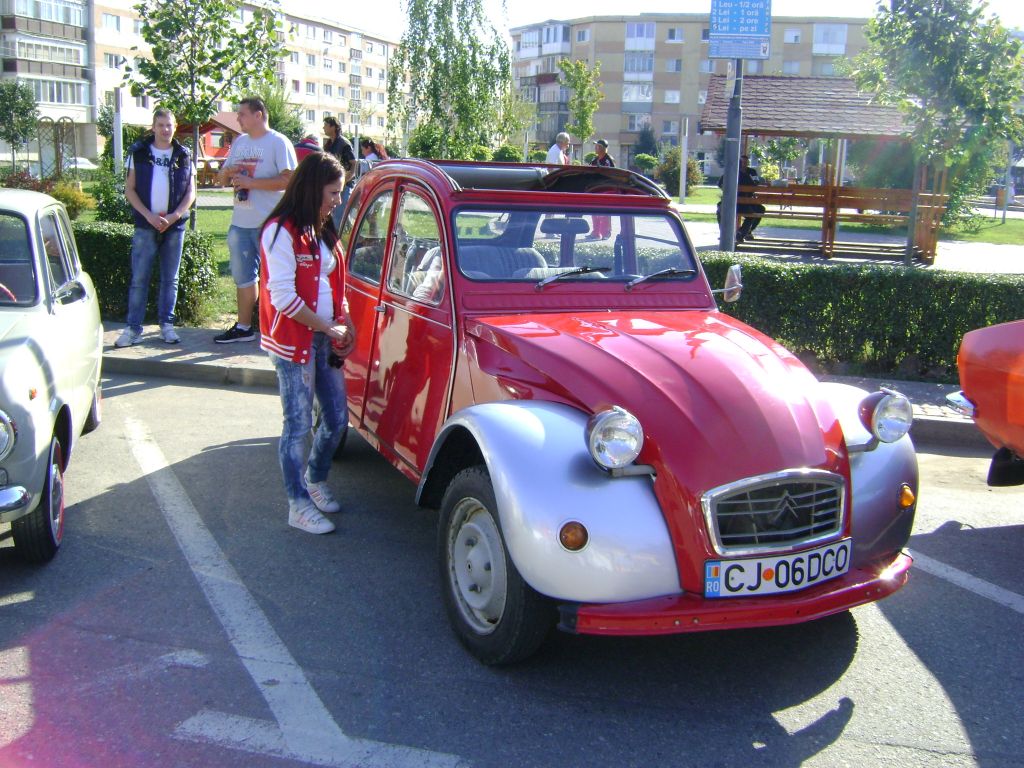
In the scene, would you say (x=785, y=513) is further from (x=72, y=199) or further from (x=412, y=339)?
(x=72, y=199)

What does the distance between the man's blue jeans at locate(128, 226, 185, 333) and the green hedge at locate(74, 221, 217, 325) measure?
2.36 ft

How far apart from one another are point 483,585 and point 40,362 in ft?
8.21

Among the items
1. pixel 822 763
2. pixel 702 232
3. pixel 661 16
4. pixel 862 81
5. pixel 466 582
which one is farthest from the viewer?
pixel 661 16

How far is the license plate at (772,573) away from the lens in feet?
11.7

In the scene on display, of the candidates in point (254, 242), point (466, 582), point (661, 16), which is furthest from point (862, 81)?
point (661, 16)

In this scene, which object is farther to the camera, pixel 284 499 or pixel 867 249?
pixel 867 249

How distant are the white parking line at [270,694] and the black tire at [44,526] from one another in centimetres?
61

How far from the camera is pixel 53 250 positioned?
6031mm

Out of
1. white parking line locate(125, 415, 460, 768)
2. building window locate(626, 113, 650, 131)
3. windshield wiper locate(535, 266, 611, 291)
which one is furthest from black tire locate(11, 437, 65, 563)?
building window locate(626, 113, 650, 131)

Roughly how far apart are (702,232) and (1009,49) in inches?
475

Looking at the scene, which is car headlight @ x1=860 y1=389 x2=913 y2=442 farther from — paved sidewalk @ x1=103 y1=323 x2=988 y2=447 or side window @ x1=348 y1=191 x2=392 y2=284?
paved sidewalk @ x1=103 y1=323 x2=988 y2=447

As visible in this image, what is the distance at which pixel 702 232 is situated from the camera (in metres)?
24.7

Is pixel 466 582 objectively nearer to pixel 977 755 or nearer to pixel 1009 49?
pixel 977 755

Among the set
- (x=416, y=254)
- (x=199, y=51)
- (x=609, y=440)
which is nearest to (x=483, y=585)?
(x=609, y=440)
